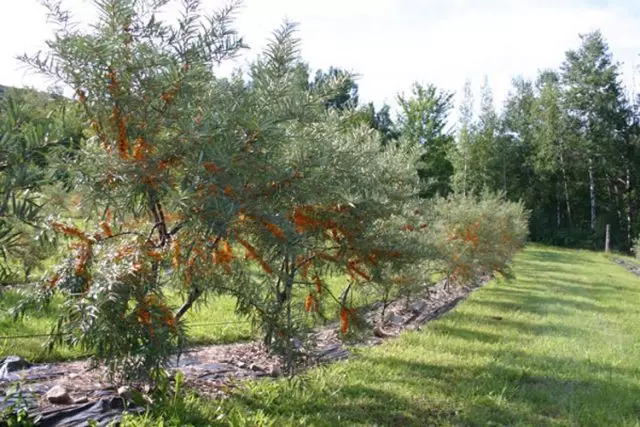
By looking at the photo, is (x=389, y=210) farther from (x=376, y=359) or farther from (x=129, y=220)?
(x=129, y=220)

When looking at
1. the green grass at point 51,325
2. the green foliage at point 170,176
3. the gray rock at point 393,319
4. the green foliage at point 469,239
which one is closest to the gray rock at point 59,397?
the green grass at point 51,325

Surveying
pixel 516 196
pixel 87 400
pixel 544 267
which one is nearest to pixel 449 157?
pixel 516 196

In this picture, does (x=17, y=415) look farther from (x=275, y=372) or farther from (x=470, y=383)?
(x=470, y=383)

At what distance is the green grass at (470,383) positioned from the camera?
4.82 meters

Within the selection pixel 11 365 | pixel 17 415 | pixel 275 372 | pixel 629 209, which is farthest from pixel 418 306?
pixel 629 209

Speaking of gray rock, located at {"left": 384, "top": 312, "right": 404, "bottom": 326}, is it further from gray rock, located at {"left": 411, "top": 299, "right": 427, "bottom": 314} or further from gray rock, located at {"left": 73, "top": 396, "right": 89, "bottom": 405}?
gray rock, located at {"left": 73, "top": 396, "right": 89, "bottom": 405}

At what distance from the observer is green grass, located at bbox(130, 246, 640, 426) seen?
4.82 m

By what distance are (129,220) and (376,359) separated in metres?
3.86

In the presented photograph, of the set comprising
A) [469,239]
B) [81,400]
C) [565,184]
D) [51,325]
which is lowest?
[81,400]

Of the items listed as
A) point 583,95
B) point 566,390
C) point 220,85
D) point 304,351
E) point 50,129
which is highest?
point 583,95

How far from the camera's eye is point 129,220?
3.86m

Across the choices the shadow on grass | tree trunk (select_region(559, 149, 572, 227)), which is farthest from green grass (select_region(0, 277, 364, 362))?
tree trunk (select_region(559, 149, 572, 227))

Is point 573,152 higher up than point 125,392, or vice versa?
point 573,152

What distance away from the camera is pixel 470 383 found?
5.92m
